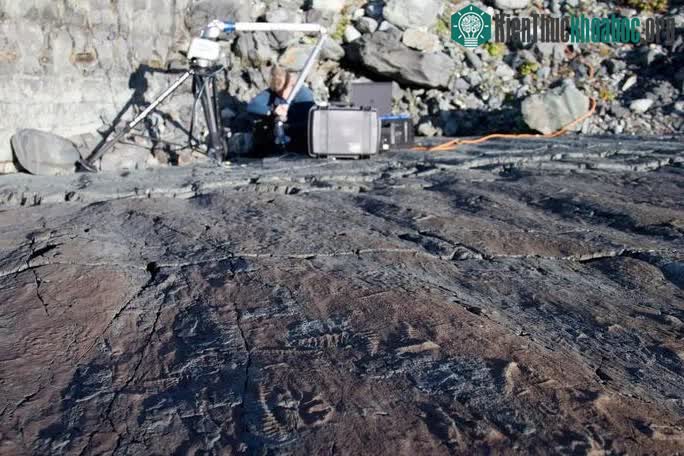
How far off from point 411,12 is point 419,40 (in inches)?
22.1

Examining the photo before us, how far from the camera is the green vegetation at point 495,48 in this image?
9.76 m

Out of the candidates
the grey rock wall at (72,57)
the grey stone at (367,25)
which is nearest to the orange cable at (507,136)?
the grey stone at (367,25)

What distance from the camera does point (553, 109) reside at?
314 inches

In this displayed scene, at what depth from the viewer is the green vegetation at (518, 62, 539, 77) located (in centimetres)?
947

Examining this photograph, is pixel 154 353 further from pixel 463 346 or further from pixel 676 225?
pixel 676 225

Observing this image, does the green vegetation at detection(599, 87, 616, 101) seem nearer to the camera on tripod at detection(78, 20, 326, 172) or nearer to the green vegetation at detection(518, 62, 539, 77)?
the green vegetation at detection(518, 62, 539, 77)

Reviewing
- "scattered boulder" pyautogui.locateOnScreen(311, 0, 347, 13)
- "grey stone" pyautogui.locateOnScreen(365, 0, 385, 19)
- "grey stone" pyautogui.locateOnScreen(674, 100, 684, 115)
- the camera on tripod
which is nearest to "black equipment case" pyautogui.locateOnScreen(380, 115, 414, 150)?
the camera on tripod

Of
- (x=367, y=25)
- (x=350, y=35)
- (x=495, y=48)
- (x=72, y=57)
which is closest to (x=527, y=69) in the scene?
(x=495, y=48)

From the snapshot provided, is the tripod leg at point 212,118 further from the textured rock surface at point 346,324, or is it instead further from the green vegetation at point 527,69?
the green vegetation at point 527,69

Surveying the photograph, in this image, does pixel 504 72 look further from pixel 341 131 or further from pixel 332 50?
pixel 341 131

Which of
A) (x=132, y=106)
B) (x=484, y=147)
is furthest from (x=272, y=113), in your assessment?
(x=484, y=147)

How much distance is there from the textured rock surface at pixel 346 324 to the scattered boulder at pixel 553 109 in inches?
155

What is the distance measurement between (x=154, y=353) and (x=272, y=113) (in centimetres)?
478

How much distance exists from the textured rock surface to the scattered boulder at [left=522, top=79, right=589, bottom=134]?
3.94 meters
